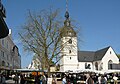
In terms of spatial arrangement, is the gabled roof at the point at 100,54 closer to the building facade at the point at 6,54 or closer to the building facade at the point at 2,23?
the building facade at the point at 6,54

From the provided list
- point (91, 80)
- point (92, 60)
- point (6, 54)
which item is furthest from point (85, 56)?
point (91, 80)

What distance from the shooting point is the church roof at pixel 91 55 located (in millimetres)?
111438

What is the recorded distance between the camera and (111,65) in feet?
352

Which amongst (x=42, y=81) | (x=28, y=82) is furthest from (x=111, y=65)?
(x=42, y=81)

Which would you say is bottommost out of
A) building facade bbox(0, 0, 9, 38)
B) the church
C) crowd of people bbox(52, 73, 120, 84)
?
crowd of people bbox(52, 73, 120, 84)

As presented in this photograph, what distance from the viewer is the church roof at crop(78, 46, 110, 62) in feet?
366

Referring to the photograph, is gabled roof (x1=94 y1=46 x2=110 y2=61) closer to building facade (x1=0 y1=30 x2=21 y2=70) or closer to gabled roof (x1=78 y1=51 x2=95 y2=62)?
gabled roof (x1=78 y1=51 x2=95 y2=62)

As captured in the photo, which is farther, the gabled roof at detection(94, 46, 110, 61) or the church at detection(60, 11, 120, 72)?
the gabled roof at detection(94, 46, 110, 61)

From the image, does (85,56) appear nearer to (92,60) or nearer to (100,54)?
(92,60)

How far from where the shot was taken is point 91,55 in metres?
120

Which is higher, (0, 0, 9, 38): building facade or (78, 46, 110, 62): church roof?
(78, 46, 110, 62): church roof

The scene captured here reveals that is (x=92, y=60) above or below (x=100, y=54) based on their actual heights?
below

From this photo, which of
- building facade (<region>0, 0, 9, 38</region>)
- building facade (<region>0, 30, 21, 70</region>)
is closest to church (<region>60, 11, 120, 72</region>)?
building facade (<region>0, 30, 21, 70</region>)

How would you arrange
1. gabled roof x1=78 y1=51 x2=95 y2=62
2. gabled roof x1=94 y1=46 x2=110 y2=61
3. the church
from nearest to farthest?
the church
gabled roof x1=94 y1=46 x2=110 y2=61
gabled roof x1=78 y1=51 x2=95 y2=62
